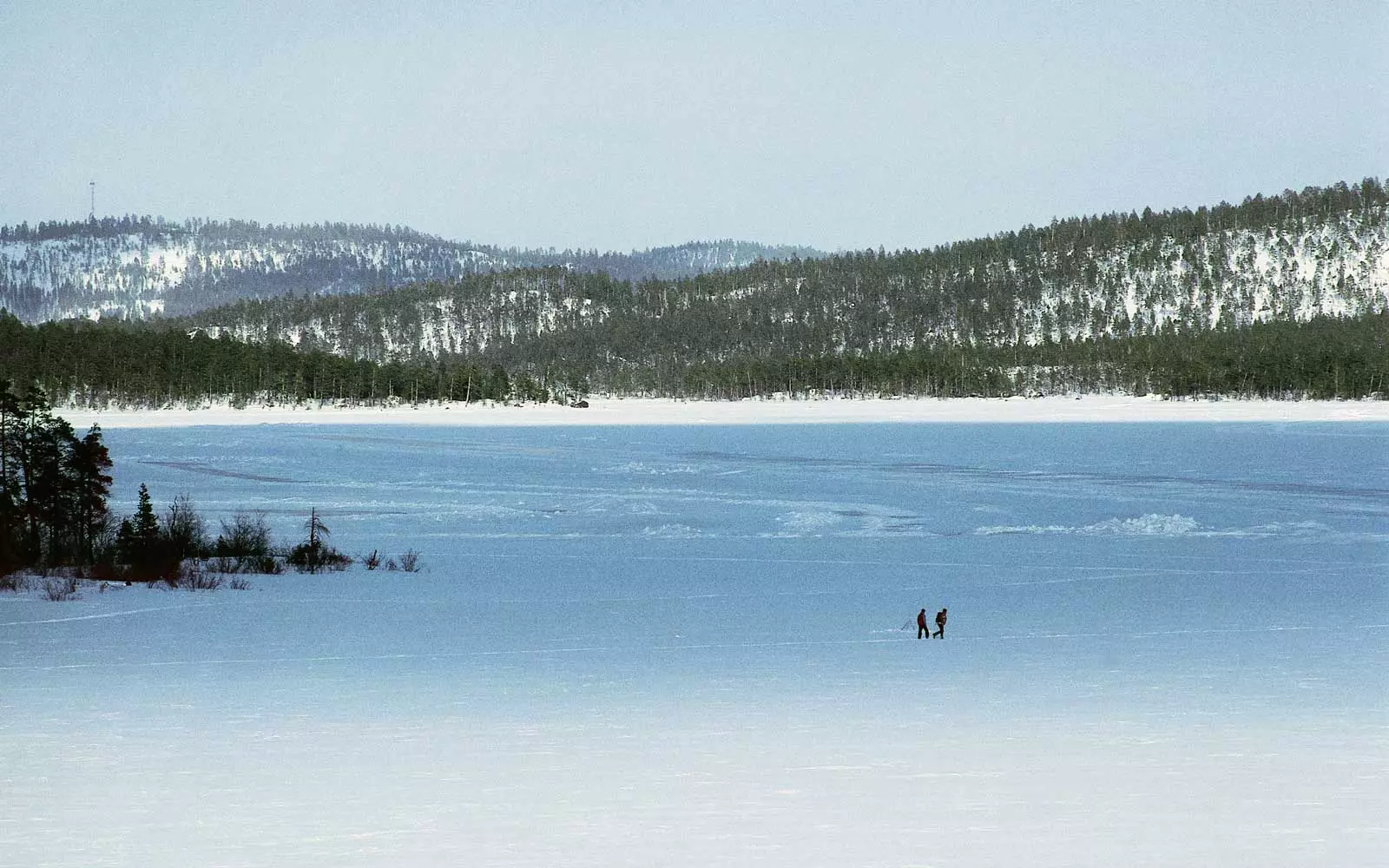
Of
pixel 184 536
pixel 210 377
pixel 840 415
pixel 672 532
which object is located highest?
pixel 210 377

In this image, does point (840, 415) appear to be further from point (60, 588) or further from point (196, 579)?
point (60, 588)

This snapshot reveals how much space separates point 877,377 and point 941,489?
114237 mm

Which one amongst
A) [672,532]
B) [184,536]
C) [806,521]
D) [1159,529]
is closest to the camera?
[184,536]

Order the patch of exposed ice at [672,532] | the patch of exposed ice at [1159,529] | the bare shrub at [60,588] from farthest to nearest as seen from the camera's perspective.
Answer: the patch of exposed ice at [672,532], the patch of exposed ice at [1159,529], the bare shrub at [60,588]

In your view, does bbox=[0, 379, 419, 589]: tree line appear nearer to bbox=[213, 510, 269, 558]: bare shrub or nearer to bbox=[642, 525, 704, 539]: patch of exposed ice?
bbox=[213, 510, 269, 558]: bare shrub

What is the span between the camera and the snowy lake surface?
6.80m

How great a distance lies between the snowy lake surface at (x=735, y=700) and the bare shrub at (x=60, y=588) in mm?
455

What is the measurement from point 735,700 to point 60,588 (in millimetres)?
10680

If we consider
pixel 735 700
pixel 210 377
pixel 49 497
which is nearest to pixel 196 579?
pixel 49 497

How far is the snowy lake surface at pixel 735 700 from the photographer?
680cm

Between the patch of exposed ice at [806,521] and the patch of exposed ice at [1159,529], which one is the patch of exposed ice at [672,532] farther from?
the patch of exposed ice at [1159,529]

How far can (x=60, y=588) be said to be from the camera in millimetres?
16625

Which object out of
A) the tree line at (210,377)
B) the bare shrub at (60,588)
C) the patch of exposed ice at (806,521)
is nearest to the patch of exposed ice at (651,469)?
the patch of exposed ice at (806,521)

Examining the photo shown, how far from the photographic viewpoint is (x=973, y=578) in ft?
57.1
